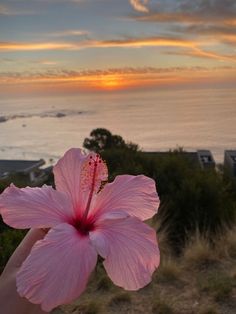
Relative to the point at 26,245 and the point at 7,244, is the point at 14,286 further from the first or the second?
the point at 7,244

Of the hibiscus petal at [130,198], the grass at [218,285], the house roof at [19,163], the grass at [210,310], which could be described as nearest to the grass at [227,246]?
the grass at [218,285]

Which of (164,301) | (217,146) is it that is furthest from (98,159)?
(217,146)

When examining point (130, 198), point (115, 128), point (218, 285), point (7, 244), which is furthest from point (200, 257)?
point (115, 128)

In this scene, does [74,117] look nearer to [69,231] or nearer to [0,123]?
[0,123]

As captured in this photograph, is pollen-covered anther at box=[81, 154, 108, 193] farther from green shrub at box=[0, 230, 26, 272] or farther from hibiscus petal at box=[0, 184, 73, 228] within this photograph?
green shrub at box=[0, 230, 26, 272]

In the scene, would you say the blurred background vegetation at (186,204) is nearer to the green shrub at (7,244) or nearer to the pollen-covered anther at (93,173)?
the green shrub at (7,244)

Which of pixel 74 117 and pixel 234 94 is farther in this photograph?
pixel 234 94
